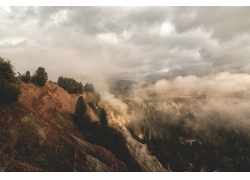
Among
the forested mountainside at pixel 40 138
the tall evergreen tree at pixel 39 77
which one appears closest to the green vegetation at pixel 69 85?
the tall evergreen tree at pixel 39 77

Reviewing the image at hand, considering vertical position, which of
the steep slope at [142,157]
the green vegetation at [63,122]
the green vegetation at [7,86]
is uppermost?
the green vegetation at [7,86]

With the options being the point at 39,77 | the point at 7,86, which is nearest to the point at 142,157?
the point at 39,77

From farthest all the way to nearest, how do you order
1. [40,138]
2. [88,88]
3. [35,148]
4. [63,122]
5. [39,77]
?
[88,88]
[39,77]
[63,122]
[40,138]
[35,148]

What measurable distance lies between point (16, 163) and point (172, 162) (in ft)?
487

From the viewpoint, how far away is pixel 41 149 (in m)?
24.3

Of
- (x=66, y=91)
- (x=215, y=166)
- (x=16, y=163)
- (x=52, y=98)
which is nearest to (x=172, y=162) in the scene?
(x=215, y=166)

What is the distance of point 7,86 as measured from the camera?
89.7 ft

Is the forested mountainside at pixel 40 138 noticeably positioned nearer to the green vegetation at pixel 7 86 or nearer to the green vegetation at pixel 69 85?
the green vegetation at pixel 7 86

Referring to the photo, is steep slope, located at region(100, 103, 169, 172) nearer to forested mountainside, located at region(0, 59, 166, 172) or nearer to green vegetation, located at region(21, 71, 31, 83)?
forested mountainside, located at region(0, 59, 166, 172)

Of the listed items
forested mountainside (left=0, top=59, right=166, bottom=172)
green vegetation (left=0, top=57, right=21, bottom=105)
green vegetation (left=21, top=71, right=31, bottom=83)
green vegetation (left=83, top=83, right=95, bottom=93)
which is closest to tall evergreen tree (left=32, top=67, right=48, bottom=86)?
forested mountainside (left=0, top=59, right=166, bottom=172)

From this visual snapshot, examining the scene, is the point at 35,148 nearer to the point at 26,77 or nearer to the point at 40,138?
the point at 40,138

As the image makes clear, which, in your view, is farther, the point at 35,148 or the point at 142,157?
the point at 142,157

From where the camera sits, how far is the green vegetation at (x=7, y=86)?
1051 inches

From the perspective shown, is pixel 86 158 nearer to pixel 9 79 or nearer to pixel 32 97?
pixel 9 79
